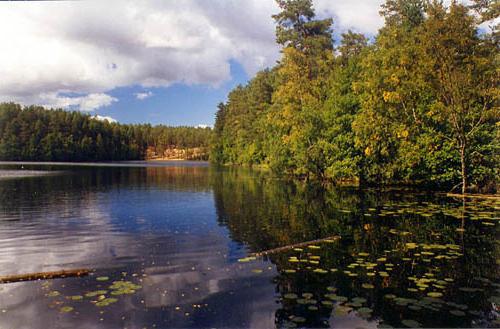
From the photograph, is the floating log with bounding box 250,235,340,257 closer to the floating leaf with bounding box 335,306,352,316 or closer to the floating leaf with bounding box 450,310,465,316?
the floating leaf with bounding box 335,306,352,316

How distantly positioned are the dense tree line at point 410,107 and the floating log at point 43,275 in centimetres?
2928

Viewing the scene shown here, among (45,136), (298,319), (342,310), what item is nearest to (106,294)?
(298,319)

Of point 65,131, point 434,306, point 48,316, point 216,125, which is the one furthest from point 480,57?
point 65,131

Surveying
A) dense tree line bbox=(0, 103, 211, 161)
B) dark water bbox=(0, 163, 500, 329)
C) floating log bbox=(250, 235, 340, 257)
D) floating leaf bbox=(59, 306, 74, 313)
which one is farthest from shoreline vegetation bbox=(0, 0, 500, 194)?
dense tree line bbox=(0, 103, 211, 161)

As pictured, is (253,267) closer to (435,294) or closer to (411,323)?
(435,294)

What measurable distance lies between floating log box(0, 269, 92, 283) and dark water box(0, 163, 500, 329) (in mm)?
172

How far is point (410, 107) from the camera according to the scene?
3569 centimetres

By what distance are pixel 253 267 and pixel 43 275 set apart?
20.7 feet

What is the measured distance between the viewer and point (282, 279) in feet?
37.0

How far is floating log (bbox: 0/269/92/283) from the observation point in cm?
1073

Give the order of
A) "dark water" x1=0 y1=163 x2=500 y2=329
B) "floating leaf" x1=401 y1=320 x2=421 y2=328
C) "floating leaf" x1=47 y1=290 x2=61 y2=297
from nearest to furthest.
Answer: "floating leaf" x1=401 y1=320 x2=421 y2=328, "dark water" x1=0 y1=163 x2=500 y2=329, "floating leaf" x1=47 y1=290 x2=61 y2=297

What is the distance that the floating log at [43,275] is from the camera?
10.7 meters

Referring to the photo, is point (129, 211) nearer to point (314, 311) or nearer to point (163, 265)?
point (163, 265)

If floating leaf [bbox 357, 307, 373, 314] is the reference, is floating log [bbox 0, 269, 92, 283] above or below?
above
